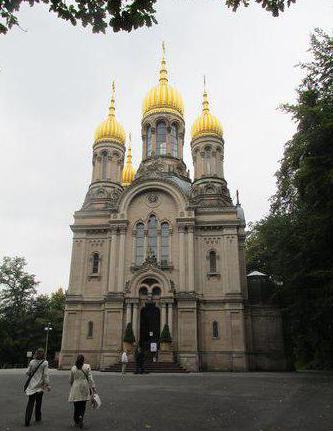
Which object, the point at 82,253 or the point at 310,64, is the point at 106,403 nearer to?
the point at 310,64

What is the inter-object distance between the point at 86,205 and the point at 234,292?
14.4m

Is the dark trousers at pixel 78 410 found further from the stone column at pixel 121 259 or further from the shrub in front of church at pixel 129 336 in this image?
the stone column at pixel 121 259

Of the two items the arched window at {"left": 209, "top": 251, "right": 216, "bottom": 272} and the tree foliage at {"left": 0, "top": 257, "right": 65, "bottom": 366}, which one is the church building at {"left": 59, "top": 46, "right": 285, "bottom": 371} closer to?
the arched window at {"left": 209, "top": 251, "right": 216, "bottom": 272}

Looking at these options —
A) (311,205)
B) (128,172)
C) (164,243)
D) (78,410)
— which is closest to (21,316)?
(128,172)

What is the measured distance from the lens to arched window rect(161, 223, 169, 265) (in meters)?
32.0

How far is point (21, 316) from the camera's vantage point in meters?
49.9

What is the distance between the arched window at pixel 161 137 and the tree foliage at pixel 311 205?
1444cm

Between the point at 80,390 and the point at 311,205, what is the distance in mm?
14888

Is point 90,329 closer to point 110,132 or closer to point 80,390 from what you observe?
point 110,132

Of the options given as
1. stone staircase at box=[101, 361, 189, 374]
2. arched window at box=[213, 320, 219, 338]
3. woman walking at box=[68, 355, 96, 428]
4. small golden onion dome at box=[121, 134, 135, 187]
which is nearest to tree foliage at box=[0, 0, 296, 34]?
woman walking at box=[68, 355, 96, 428]

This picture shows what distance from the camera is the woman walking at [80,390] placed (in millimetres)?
8719

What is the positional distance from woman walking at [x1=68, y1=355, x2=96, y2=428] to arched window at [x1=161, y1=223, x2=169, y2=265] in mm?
22623

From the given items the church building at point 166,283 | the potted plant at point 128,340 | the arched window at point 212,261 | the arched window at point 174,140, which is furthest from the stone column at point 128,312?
the arched window at point 174,140

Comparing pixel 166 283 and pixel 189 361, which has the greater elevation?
pixel 166 283
